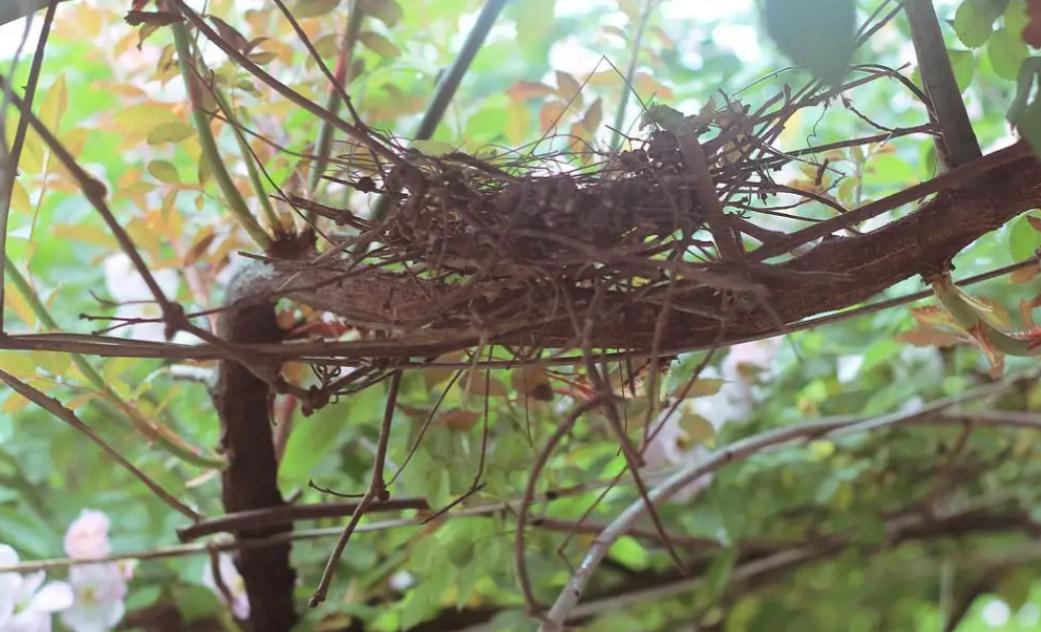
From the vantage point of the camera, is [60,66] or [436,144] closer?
[436,144]

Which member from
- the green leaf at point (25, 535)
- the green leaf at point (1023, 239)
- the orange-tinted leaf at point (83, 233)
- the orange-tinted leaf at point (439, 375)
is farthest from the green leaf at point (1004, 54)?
the green leaf at point (25, 535)

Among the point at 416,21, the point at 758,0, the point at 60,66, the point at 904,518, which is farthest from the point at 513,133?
the point at 904,518

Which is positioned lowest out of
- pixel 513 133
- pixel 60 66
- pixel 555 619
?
pixel 555 619

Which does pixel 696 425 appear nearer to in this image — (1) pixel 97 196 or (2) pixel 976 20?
(2) pixel 976 20

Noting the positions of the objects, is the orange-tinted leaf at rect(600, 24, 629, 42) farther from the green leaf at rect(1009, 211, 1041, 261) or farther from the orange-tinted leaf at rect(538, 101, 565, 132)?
the green leaf at rect(1009, 211, 1041, 261)

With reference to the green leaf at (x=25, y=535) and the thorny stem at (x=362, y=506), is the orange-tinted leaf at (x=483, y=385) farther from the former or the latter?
the green leaf at (x=25, y=535)

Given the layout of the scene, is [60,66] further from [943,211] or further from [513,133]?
[943,211]

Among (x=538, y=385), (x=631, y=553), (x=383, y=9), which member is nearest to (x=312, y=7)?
(x=383, y=9)
